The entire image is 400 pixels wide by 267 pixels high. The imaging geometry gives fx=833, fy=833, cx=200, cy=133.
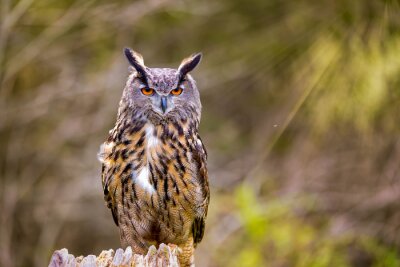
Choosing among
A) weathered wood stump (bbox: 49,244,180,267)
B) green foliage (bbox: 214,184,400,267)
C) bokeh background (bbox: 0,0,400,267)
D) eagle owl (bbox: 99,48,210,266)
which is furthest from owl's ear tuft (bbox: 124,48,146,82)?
green foliage (bbox: 214,184,400,267)

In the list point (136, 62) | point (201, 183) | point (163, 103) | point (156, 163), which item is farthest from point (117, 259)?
point (136, 62)

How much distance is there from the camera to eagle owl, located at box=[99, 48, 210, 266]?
165 inches

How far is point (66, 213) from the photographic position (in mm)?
7895

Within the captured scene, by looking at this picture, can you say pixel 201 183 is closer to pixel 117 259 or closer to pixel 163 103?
pixel 163 103

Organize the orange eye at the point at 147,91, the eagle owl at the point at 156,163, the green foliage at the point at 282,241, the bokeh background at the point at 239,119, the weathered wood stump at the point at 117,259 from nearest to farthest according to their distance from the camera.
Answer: the weathered wood stump at the point at 117,259 → the eagle owl at the point at 156,163 → the orange eye at the point at 147,91 → the bokeh background at the point at 239,119 → the green foliage at the point at 282,241

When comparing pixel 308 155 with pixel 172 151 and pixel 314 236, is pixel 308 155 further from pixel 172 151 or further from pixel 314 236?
pixel 172 151

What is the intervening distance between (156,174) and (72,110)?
12.6ft

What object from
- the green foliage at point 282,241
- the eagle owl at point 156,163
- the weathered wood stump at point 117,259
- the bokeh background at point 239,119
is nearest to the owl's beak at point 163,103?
the eagle owl at point 156,163

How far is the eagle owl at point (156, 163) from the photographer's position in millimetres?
4188

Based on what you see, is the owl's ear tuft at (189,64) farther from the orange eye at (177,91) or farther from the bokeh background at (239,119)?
the bokeh background at (239,119)

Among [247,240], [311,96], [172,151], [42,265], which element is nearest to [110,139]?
[172,151]

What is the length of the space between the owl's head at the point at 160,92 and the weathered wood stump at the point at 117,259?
0.93 m

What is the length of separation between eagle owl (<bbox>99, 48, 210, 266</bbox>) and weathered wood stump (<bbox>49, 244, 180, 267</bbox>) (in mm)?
616

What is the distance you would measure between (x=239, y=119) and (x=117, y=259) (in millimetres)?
5606
